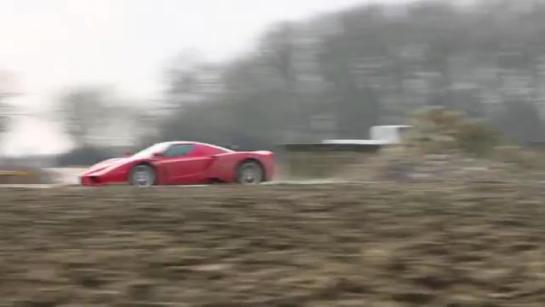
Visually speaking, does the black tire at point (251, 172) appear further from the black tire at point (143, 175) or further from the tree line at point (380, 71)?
the tree line at point (380, 71)

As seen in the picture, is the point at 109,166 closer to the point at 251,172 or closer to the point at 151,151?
the point at 151,151

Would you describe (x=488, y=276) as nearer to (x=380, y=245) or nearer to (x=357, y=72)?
(x=380, y=245)

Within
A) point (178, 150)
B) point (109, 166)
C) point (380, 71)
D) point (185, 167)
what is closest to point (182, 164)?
point (185, 167)

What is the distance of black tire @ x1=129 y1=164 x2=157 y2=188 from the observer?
17.4 metres

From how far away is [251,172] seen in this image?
18.5 m

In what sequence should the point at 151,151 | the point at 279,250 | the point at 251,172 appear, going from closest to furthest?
the point at 279,250 < the point at 151,151 < the point at 251,172

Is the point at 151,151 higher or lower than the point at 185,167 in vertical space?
higher

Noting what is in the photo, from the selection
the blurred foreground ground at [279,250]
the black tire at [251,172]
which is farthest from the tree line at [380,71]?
the blurred foreground ground at [279,250]

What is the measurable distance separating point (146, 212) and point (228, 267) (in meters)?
1.62

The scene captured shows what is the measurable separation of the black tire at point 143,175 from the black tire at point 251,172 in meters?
1.58

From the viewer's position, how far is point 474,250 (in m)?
6.39

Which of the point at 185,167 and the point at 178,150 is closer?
the point at 185,167

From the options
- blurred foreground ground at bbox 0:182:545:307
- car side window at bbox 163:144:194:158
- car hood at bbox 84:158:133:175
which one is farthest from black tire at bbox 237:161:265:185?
blurred foreground ground at bbox 0:182:545:307

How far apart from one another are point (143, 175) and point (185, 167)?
0.84 m
